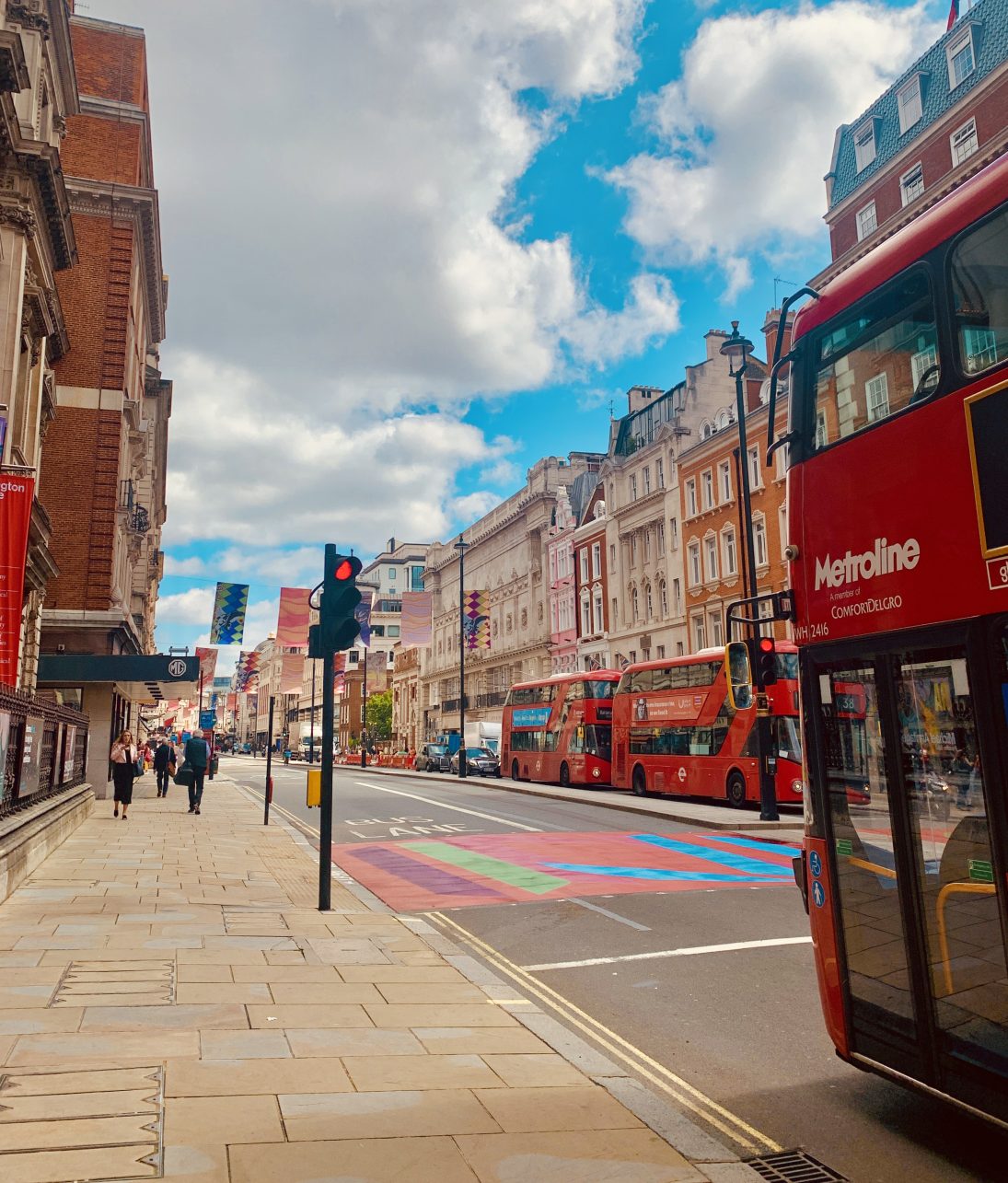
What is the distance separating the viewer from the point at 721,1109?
15.9ft

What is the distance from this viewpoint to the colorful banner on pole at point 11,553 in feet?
53.8

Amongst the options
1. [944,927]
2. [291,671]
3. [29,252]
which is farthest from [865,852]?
[291,671]

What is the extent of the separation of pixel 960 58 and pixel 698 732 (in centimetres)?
2252

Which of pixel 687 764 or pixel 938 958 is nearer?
pixel 938 958

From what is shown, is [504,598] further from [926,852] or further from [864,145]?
[926,852]

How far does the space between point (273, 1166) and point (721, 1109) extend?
2.26 metres

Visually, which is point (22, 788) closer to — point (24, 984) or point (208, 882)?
point (208, 882)

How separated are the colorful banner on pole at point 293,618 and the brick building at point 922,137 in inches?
779

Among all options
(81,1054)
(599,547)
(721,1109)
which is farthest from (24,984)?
(599,547)

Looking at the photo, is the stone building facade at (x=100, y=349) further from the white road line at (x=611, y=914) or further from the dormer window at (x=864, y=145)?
the dormer window at (x=864, y=145)

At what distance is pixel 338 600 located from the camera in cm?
1029

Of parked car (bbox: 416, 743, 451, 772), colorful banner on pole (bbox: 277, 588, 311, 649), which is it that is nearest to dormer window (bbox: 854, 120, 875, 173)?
colorful banner on pole (bbox: 277, 588, 311, 649)

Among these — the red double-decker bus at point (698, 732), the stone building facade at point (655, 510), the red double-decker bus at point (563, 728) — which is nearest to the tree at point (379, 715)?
the stone building facade at point (655, 510)

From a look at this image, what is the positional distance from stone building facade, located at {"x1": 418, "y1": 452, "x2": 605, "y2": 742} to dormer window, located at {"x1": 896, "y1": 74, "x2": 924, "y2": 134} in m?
34.1
